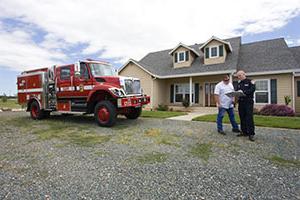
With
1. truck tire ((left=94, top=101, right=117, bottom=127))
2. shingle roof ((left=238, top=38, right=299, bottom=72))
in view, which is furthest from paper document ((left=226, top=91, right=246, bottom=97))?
shingle roof ((left=238, top=38, right=299, bottom=72))

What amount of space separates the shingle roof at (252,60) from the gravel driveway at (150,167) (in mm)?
8626

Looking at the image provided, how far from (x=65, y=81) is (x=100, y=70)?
177 centimetres

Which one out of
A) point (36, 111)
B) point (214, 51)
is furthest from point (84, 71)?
point (214, 51)

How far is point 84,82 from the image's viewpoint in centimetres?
767

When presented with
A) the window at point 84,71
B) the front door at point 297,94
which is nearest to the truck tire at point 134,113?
the window at point 84,71

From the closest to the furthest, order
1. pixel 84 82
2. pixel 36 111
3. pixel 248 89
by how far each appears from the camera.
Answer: pixel 248 89
pixel 84 82
pixel 36 111

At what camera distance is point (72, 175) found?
120 inches

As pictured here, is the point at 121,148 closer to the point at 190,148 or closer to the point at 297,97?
the point at 190,148

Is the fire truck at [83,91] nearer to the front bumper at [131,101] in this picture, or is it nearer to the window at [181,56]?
Result: the front bumper at [131,101]

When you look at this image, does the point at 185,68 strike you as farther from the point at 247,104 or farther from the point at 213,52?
the point at 247,104

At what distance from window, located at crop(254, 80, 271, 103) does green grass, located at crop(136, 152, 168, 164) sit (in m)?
11.4

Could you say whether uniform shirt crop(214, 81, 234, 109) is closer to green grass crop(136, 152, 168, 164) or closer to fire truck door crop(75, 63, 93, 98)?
green grass crop(136, 152, 168, 164)

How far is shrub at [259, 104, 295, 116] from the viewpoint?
10.8m

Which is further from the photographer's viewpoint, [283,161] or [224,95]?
[224,95]
